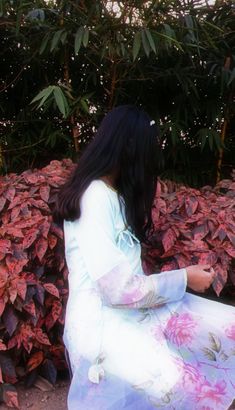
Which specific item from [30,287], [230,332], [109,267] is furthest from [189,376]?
[30,287]

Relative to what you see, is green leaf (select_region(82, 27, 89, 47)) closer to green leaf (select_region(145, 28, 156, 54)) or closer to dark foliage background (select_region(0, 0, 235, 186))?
dark foliage background (select_region(0, 0, 235, 186))

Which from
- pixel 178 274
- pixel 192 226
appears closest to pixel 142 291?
pixel 178 274

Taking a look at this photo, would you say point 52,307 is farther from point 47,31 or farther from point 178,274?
point 47,31

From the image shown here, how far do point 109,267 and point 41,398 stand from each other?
1.05 meters

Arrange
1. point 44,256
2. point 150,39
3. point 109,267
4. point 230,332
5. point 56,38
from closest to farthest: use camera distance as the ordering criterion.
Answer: point 109,267 → point 230,332 → point 44,256 → point 150,39 → point 56,38

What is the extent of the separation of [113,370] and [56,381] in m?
0.95

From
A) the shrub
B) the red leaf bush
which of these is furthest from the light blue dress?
the shrub

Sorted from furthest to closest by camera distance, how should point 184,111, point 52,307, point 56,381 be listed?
point 184,111
point 56,381
point 52,307

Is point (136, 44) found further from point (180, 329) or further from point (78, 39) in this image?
point (180, 329)

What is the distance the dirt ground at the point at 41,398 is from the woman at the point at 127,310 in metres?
0.71

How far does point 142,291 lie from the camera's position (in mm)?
1402

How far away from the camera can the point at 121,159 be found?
4.89 ft

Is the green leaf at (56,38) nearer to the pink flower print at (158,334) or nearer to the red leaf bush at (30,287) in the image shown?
the red leaf bush at (30,287)

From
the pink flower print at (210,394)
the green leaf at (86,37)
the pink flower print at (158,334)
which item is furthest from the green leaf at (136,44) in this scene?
the pink flower print at (210,394)
